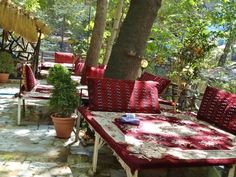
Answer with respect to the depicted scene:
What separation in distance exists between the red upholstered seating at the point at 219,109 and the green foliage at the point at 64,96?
1.86 meters

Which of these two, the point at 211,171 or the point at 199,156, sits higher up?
the point at 199,156

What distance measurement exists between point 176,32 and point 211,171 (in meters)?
10.0

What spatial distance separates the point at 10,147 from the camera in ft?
15.9

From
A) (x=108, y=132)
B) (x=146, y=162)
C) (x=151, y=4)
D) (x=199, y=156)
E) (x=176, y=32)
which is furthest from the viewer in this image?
(x=176, y=32)

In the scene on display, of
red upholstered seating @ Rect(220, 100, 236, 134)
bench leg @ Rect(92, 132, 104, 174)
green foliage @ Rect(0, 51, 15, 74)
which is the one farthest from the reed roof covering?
red upholstered seating @ Rect(220, 100, 236, 134)

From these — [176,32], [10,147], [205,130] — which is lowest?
[10,147]

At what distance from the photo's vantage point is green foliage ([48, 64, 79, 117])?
17.6ft

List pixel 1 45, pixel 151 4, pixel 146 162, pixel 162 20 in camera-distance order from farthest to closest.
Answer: pixel 162 20 → pixel 1 45 → pixel 151 4 → pixel 146 162

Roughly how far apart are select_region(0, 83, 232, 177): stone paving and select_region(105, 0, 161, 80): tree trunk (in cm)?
132

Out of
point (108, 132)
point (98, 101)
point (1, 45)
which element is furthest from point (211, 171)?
point (1, 45)

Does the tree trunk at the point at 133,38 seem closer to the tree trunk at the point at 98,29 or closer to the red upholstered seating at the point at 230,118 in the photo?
the red upholstered seating at the point at 230,118

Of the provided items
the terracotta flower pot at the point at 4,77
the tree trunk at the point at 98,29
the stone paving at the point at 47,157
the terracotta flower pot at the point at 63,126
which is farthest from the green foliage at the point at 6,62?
the terracotta flower pot at the point at 63,126

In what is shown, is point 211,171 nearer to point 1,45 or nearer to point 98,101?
point 98,101

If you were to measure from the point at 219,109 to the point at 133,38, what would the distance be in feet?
5.37
